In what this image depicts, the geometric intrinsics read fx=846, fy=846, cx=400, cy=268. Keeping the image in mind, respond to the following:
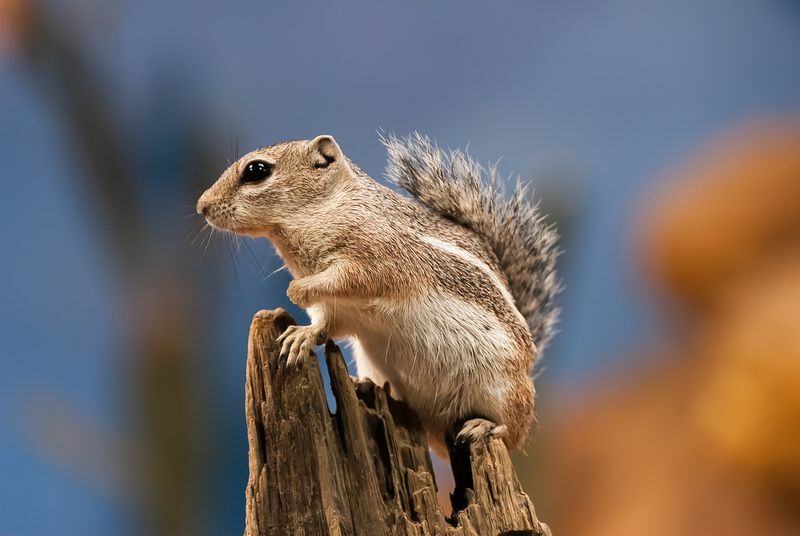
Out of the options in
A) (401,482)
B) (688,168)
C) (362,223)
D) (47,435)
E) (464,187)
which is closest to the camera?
(401,482)

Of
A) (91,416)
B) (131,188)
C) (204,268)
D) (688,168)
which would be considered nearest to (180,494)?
(91,416)

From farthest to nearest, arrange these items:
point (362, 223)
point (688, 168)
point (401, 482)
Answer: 1. point (688, 168)
2. point (362, 223)
3. point (401, 482)

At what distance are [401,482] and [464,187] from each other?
693 millimetres

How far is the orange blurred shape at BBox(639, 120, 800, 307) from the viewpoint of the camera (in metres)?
3.15

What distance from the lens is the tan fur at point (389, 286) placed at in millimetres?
1562

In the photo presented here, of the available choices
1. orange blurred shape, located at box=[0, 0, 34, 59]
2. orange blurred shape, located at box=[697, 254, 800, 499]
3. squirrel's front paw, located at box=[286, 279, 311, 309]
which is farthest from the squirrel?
orange blurred shape, located at box=[0, 0, 34, 59]

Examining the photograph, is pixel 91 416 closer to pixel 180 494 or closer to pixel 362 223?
pixel 180 494

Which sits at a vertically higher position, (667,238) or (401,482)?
(667,238)

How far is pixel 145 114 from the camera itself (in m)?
2.89

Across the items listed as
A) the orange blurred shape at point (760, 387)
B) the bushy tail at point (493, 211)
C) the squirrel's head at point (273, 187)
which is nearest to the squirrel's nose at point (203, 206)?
the squirrel's head at point (273, 187)

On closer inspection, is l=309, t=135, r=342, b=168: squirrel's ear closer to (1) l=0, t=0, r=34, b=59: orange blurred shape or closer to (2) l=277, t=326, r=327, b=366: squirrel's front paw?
(2) l=277, t=326, r=327, b=366: squirrel's front paw

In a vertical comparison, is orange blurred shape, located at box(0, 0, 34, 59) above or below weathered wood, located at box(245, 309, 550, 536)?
above

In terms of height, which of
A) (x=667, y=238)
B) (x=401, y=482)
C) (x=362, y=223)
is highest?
(x=667, y=238)

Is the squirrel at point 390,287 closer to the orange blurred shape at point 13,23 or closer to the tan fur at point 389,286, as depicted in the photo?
the tan fur at point 389,286
